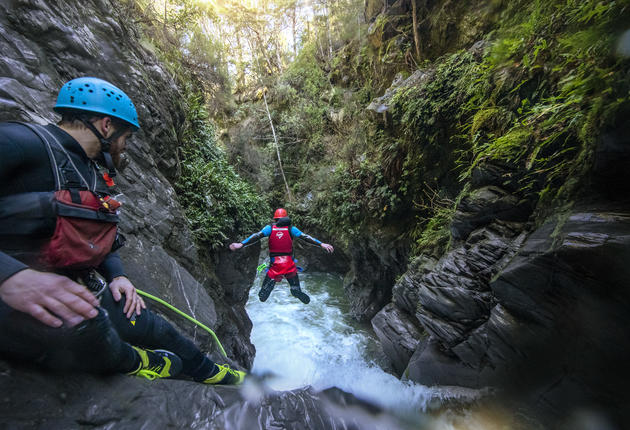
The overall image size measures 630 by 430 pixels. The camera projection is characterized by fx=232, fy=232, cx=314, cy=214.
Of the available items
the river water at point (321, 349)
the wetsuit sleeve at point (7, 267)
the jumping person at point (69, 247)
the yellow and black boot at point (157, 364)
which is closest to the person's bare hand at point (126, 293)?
the jumping person at point (69, 247)

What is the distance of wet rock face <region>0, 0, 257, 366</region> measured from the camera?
264cm

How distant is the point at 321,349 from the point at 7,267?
29.0 ft

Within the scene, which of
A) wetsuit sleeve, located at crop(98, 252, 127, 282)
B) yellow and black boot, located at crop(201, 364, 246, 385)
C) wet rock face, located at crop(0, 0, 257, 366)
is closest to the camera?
wetsuit sleeve, located at crop(98, 252, 127, 282)

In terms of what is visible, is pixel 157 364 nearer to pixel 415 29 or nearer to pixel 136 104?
pixel 136 104

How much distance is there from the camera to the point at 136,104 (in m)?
4.14

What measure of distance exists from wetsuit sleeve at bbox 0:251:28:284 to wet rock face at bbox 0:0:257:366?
6.63ft

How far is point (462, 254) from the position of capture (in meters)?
3.41

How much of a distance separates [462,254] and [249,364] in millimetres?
5488

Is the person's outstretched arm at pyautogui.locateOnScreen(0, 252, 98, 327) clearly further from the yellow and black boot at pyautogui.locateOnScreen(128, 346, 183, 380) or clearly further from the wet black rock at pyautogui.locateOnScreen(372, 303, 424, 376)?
the wet black rock at pyautogui.locateOnScreen(372, 303, 424, 376)

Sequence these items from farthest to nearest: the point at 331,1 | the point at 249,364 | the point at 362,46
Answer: the point at 331,1, the point at 362,46, the point at 249,364

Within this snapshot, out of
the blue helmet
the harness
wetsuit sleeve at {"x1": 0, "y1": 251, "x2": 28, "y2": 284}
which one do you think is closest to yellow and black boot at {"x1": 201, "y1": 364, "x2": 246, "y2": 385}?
the harness

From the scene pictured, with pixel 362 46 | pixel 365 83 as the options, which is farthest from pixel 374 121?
pixel 362 46

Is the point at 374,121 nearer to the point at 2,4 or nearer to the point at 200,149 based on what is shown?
the point at 200,149

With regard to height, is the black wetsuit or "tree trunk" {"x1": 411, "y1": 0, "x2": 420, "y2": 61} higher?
"tree trunk" {"x1": 411, "y1": 0, "x2": 420, "y2": 61}
